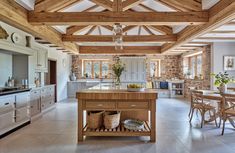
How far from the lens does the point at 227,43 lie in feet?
22.7

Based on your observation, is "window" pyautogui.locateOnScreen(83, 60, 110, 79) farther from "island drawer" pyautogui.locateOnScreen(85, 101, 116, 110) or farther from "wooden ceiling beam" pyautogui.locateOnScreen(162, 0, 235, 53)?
"island drawer" pyautogui.locateOnScreen(85, 101, 116, 110)

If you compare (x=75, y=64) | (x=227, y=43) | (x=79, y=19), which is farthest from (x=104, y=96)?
(x=75, y=64)

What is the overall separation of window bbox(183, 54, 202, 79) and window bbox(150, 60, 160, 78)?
1.55 meters

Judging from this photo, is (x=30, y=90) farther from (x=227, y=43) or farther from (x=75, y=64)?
(x=227, y=43)

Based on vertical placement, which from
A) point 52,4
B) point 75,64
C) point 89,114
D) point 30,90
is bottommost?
point 89,114

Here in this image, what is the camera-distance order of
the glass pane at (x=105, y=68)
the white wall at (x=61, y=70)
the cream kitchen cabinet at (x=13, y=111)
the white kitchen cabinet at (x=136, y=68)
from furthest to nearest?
the glass pane at (x=105, y=68), the white kitchen cabinet at (x=136, y=68), the white wall at (x=61, y=70), the cream kitchen cabinet at (x=13, y=111)

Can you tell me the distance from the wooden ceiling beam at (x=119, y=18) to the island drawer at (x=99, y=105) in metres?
1.93

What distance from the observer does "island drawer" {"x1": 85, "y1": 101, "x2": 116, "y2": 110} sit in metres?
3.34

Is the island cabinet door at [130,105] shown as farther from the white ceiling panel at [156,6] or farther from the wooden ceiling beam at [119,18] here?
the white ceiling panel at [156,6]

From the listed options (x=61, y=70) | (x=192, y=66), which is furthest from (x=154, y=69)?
(x=61, y=70)

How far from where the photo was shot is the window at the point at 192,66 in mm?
8844

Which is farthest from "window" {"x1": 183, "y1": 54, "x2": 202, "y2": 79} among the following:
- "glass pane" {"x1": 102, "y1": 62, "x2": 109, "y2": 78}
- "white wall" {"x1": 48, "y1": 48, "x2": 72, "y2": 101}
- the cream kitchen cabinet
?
the cream kitchen cabinet

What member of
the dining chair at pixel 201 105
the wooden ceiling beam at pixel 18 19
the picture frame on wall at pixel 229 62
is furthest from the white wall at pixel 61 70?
the picture frame on wall at pixel 229 62

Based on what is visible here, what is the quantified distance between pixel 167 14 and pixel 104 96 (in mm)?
2458
